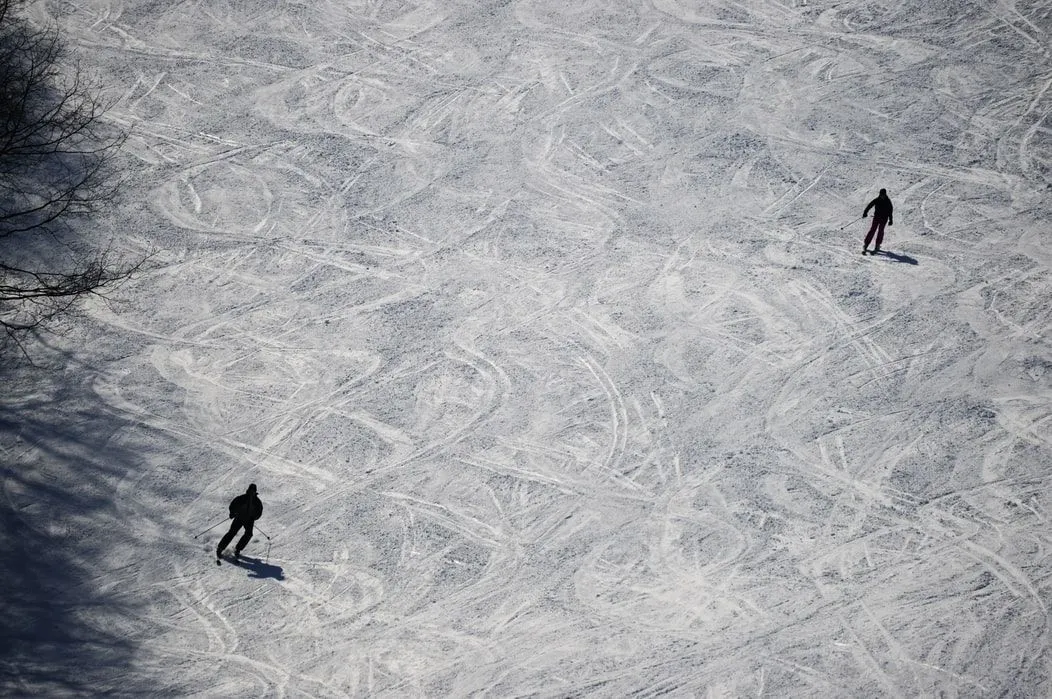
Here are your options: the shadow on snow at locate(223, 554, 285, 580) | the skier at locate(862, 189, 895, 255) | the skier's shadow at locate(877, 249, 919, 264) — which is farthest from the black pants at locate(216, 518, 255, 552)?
the skier's shadow at locate(877, 249, 919, 264)

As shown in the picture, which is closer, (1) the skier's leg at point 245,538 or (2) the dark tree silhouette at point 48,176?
(1) the skier's leg at point 245,538

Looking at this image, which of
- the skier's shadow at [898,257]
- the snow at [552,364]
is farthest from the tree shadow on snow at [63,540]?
the skier's shadow at [898,257]

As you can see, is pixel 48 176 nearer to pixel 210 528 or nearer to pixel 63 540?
pixel 63 540

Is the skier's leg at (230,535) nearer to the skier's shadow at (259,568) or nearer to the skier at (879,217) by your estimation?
the skier's shadow at (259,568)

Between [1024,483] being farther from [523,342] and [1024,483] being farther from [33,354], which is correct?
[33,354]

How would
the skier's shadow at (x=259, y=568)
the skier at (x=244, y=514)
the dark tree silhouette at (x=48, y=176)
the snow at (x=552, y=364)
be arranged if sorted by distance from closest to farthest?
the snow at (x=552, y=364)
the skier at (x=244, y=514)
the skier's shadow at (x=259, y=568)
the dark tree silhouette at (x=48, y=176)

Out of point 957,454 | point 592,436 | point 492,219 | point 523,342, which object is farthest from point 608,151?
point 957,454
